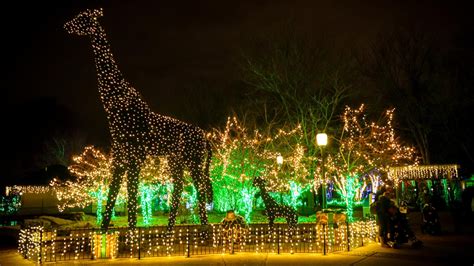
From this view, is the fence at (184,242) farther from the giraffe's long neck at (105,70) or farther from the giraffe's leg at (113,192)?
the giraffe's long neck at (105,70)

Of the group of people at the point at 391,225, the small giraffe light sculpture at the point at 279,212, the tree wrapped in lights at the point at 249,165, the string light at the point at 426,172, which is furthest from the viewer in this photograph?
the tree wrapped in lights at the point at 249,165

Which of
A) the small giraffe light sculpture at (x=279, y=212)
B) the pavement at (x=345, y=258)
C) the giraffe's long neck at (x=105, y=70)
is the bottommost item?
the pavement at (x=345, y=258)

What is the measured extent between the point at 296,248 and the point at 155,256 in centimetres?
426

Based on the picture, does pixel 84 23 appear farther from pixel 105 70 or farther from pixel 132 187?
pixel 132 187

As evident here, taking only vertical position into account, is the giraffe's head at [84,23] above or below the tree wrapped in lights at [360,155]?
above

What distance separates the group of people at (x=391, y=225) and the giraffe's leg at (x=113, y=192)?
7.99 metres

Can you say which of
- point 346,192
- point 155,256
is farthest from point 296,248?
point 346,192

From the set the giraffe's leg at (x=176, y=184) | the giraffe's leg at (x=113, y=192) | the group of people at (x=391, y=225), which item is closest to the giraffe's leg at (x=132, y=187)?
the giraffe's leg at (x=113, y=192)

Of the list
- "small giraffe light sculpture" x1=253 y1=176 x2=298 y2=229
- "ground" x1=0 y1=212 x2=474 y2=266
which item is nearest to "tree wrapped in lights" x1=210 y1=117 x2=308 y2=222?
"small giraffe light sculpture" x1=253 y1=176 x2=298 y2=229

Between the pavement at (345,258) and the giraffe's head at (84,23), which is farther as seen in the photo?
the giraffe's head at (84,23)

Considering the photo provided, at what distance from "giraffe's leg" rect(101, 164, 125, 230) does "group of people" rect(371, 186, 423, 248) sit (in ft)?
26.2

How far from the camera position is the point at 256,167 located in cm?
2544

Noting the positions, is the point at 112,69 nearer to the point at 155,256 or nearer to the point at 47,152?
the point at 155,256

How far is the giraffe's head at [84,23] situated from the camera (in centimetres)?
1443
